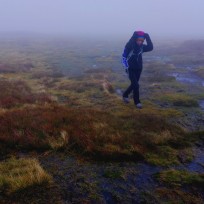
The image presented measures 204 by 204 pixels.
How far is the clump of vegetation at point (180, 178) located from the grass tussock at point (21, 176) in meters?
2.67

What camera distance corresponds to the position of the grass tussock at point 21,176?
6.43 meters

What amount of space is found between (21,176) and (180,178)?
3652mm

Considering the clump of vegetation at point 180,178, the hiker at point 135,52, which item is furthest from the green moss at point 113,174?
the hiker at point 135,52

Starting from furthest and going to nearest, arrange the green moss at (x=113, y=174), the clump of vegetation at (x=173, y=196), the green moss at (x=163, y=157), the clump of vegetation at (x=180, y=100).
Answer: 1. the clump of vegetation at (x=180, y=100)
2. the green moss at (x=163, y=157)
3. the green moss at (x=113, y=174)
4. the clump of vegetation at (x=173, y=196)

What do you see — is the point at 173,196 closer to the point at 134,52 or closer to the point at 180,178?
the point at 180,178

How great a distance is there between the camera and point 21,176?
22.0ft

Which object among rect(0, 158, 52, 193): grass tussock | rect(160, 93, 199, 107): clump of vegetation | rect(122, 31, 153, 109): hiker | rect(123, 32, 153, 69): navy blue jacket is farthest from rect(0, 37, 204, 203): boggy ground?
rect(123, 32, 153, 69): navy blue jacket

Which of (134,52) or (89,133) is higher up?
(134,52)

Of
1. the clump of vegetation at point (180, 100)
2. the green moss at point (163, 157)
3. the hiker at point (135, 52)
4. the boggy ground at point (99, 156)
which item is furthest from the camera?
the clump of vegetation at point (180, 100)

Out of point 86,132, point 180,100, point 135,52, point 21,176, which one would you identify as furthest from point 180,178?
point 180,100

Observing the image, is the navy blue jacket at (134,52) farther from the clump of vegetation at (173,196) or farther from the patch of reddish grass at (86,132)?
the clump of vegetation at (173,196)

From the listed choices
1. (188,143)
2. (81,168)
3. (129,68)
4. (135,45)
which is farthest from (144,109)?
(81,168)

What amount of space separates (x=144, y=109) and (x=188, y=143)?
472 centimetres

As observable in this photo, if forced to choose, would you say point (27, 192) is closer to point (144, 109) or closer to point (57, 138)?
point (57, 138)
